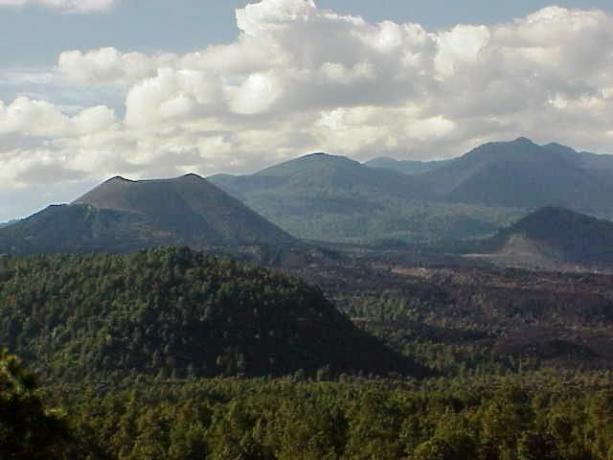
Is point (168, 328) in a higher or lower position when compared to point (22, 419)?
lower

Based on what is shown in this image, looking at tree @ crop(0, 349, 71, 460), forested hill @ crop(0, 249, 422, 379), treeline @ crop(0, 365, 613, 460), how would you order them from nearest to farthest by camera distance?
tree @ crop(0, 349, 71, 460)
treeline @ crop(0, 365, 613, 460)
forested hill @ crop(0, 249, 422, 379)

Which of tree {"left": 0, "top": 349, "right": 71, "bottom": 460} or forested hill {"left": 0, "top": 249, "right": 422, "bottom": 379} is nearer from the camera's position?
tree {"left": 0, "top": 349, "right": 71, "bottom": 460}

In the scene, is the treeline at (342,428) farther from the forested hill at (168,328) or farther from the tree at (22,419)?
the forested hill at (168,328)

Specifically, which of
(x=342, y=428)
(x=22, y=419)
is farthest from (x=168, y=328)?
(x=22, y=419)

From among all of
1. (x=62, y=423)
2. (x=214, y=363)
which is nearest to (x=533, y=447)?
(x=62, y=423)

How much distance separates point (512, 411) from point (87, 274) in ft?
416

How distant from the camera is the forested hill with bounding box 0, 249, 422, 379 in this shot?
534 feet

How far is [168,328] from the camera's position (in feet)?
567

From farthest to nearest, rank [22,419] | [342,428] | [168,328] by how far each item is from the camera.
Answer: [168,328] < [342,428] < [22,419]

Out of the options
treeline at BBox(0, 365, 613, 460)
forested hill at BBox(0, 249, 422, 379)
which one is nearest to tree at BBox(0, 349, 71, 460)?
treeline at BBox(0, 365, 613, 460)

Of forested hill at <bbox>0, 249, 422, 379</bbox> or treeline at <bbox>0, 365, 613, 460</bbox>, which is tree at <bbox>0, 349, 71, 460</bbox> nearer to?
treeline at <bbox>0, 365, 613, 460</bbox>

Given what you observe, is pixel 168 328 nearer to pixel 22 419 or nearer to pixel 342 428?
pixel 342 428

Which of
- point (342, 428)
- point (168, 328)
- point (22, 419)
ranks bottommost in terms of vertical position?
point (342, 428)

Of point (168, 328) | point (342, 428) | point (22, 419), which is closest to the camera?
point (22, 419)
